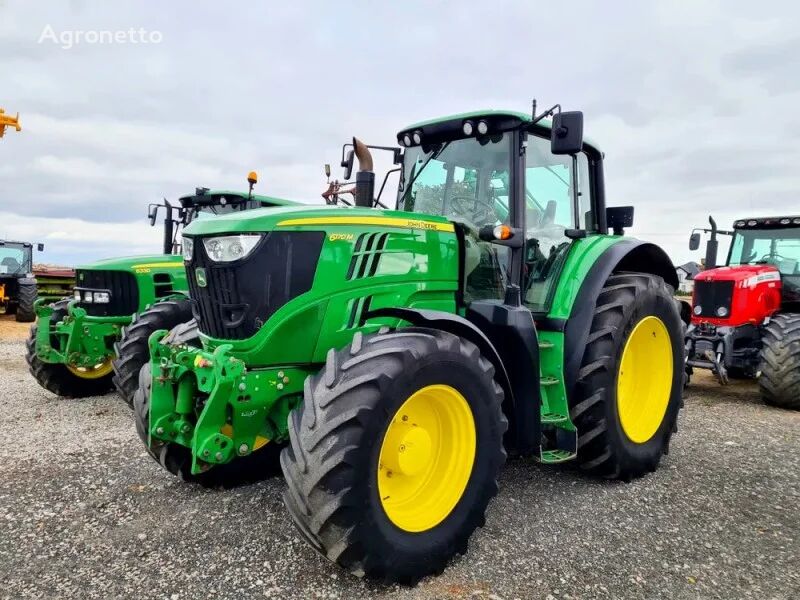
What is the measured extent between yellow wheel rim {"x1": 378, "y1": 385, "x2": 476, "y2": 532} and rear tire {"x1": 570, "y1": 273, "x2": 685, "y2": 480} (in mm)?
1109

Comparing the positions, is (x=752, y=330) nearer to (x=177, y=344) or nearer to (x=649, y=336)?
(x=649, y=336)

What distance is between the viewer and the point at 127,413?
6.02 m

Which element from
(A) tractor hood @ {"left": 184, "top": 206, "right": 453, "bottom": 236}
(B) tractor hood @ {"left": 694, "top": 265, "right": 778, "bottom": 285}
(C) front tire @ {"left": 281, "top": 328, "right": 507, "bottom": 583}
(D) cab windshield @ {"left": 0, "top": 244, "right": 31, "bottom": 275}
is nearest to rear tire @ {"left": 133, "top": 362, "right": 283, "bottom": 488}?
(A) tractor hood @ {"left": 184, "top": 206, "right": 453, "bottom": 236}

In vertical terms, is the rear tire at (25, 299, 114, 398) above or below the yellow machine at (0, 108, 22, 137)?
below

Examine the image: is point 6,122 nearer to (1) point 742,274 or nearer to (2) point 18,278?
(2) point 18,278

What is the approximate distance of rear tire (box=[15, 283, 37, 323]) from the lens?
15523 millimetres

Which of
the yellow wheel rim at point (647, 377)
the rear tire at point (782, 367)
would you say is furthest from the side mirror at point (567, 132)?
the rear tire at point (782, 367)

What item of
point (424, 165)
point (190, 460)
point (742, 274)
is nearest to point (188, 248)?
point (190, 460)

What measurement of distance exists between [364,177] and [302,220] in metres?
1.33

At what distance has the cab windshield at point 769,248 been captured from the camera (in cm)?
817

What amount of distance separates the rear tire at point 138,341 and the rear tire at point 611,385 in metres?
3.49

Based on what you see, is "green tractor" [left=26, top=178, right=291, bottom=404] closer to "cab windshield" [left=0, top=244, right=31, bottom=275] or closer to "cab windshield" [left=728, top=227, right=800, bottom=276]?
"cab windshield" [left=728, top=227, right=800, bottom=276]

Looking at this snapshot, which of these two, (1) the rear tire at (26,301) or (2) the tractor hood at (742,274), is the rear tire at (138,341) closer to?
(2) the tractor hood at (742,274)

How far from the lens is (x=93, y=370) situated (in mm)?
6926
